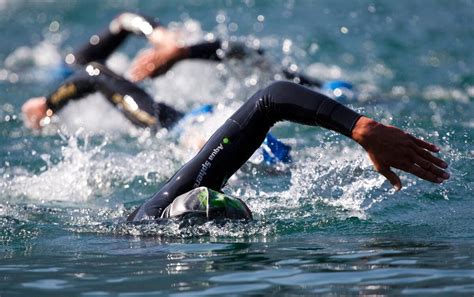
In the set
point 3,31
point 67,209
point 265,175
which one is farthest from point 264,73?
point 3,31

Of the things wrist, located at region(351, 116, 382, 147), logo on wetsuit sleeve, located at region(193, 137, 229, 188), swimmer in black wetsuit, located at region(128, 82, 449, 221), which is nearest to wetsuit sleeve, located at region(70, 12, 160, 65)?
swimmer in black wetsuit, located at region(128, 82, 449, 221)

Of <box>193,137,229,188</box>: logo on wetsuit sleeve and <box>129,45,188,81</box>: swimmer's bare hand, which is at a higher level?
<box>129,45,188,81</box>: swimmer's bare hand

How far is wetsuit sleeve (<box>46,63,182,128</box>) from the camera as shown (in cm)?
839

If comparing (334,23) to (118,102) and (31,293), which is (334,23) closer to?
(118,102)

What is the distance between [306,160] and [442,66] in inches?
229

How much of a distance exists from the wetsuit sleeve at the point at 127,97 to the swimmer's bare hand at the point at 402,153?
3.70 m

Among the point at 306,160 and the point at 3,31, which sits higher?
the point at 3,31

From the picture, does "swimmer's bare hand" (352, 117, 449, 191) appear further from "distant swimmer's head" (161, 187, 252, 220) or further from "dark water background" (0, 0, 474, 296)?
"distant swimmer's head" (161, 187, 252, 220)

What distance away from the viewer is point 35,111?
938 cm

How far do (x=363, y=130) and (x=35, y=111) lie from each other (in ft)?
16.9

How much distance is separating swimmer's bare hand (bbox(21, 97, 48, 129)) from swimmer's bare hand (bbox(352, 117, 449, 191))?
4997 millimetres

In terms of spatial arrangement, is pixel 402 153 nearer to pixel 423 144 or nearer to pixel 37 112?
pixel 423 144

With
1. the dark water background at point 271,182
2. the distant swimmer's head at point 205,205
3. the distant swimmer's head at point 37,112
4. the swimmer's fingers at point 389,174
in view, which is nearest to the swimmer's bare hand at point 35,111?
the distant swimmer's head at point 37,112

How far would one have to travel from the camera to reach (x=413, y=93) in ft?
36.7
